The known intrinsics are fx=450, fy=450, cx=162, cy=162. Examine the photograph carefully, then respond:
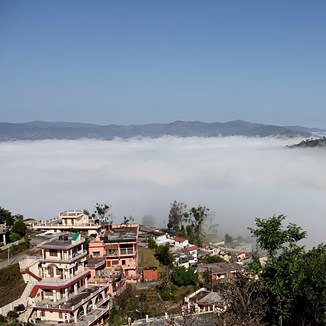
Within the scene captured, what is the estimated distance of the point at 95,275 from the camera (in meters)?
34.2

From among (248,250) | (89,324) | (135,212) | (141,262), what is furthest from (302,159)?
(89,324)

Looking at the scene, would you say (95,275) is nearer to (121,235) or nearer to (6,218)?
(121,235)

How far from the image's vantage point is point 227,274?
43531 mm

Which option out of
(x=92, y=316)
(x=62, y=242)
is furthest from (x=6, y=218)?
(x=92, y=316)

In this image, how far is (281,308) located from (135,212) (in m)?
92.6

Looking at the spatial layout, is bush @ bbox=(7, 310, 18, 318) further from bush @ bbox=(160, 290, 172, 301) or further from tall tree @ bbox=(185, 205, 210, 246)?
tall tree @ bbox=(185, 205, 210, 246)

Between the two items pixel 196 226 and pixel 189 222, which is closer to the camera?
pixel 196 226

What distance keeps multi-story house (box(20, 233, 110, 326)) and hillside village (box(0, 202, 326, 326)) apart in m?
0.07

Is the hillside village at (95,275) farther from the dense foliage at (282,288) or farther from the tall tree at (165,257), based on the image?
the dense foliage at (282,288)

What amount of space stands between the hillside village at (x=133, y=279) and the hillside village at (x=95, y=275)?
2.7 inches

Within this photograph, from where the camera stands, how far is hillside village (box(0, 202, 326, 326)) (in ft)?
78.9

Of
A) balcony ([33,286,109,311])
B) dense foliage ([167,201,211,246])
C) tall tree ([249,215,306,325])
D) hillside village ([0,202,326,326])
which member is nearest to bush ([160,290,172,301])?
hillside village ([0,202,326,326])

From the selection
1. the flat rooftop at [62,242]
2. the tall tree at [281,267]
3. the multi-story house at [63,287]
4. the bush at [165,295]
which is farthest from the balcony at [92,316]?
the tall tree at [281,267]

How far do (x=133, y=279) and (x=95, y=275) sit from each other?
159 inches
